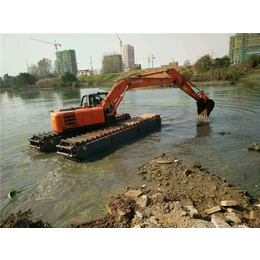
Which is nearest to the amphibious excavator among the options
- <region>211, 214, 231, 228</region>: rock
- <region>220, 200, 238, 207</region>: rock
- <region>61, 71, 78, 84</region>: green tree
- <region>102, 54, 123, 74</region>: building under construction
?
<region>220, 200, 238, 207</region>: rock

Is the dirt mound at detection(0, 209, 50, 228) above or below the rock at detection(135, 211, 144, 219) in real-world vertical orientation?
below

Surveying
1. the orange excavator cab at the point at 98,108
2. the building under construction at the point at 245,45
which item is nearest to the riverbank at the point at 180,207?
the orange excavator cab at the point at 98,108

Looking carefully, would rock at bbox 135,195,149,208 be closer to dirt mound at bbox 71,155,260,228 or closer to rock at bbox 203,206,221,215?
dirt mound at bbox 71,155,260,228

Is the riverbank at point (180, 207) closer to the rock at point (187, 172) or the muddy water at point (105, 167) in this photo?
the rock at point (187, 172)

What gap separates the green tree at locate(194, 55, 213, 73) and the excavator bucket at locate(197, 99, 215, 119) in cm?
3536

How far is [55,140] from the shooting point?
29.7ft

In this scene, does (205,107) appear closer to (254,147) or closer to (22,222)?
(254,147)

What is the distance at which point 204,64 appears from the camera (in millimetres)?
44719

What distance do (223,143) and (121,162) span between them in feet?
14.8

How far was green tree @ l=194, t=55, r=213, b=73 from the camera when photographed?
44.4m

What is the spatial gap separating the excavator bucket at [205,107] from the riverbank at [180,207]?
7.52m

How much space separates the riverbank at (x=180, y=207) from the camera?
386 cm

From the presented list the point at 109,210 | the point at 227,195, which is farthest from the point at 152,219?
the point at 227,195

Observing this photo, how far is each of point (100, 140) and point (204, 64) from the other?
43216 mm
